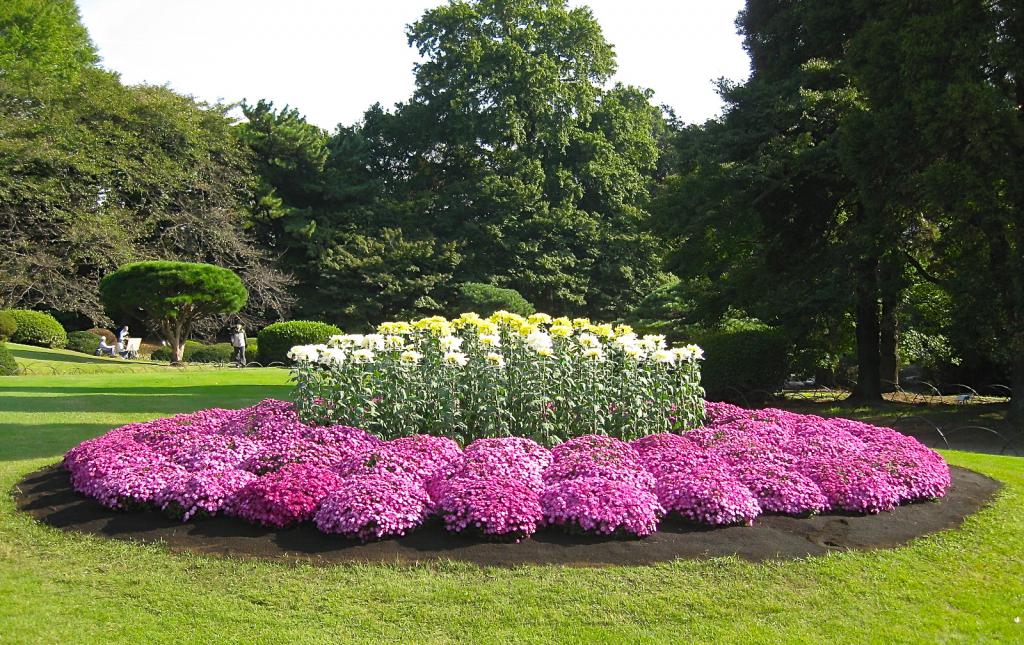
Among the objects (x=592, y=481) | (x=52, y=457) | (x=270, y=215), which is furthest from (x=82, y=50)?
(x=592, y=481)

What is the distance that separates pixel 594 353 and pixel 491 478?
1964 mm

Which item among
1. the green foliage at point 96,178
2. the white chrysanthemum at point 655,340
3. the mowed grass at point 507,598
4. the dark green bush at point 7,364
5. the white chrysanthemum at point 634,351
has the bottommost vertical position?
the mowed grass at point 507,598

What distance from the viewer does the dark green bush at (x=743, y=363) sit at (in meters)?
14.6

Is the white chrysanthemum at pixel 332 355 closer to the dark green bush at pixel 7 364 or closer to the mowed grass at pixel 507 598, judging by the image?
the mowed grass at pixel 507 598

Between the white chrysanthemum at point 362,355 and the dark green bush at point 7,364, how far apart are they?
48.4 feet

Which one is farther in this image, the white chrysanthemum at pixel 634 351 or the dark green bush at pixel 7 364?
the dark green bush at pixel 7 364

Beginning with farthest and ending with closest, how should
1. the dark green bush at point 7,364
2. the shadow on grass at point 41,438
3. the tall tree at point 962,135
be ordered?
the dark green bush at point 7,364, the tall tree at point 962,135, the shadow on grass at point 41,438

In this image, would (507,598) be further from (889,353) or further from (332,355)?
(889,353)

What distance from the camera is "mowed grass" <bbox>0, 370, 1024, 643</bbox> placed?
11.7ft

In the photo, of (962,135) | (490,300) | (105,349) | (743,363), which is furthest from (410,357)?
(105,349)

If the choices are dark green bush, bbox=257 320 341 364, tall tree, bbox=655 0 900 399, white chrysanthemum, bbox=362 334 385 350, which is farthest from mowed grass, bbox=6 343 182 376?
white chrysanthemum, bbox=362 334 385 350

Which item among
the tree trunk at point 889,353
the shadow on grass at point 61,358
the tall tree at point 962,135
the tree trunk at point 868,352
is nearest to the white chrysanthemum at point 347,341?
the tall tree at point 962,135

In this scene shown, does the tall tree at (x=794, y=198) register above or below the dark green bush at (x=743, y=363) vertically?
above

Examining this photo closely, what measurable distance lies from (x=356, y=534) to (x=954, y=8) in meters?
11.0
